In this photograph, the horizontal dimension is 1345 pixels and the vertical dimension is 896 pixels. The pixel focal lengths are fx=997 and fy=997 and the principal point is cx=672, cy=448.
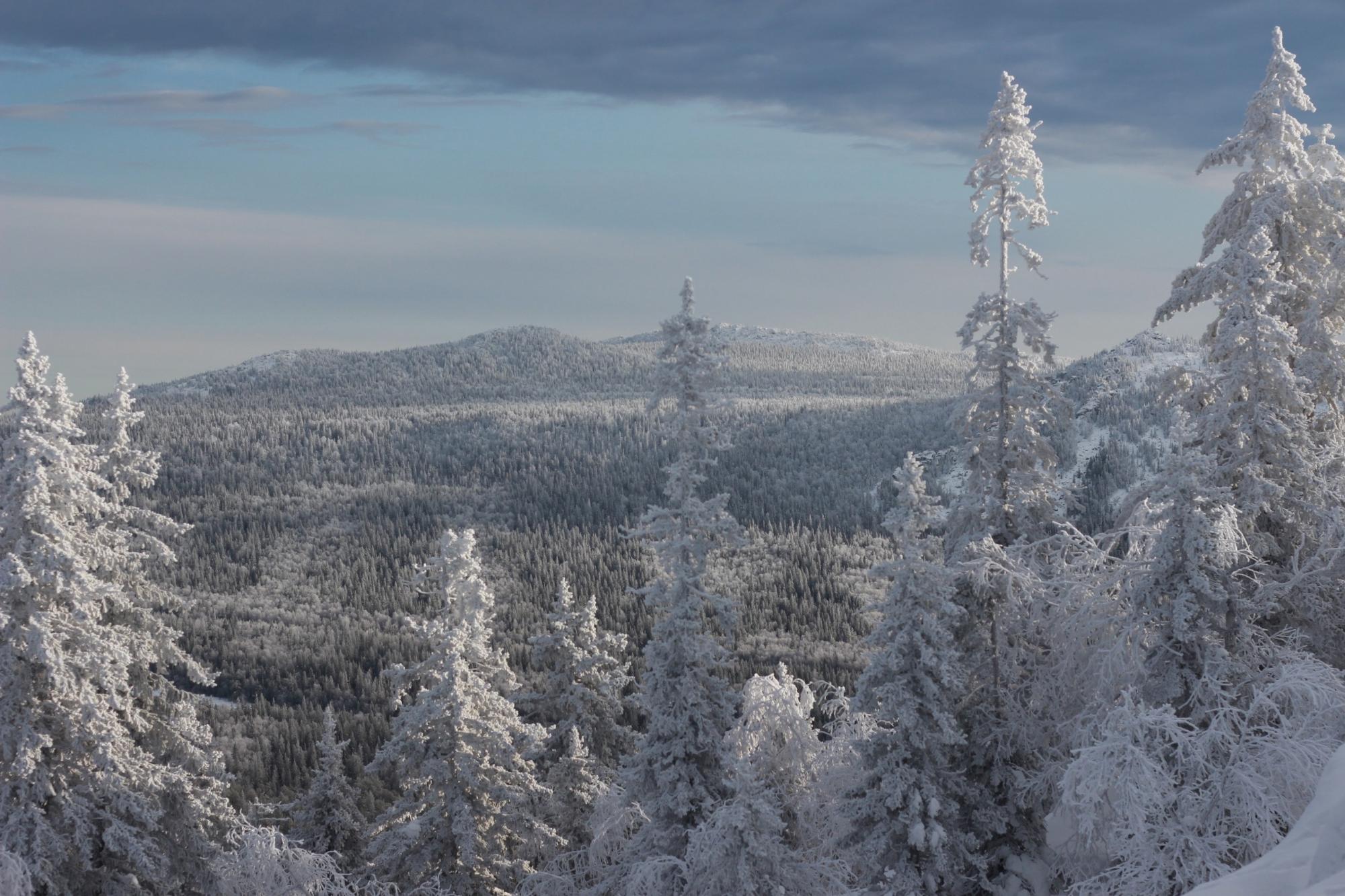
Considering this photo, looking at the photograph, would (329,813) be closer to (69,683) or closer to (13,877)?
(69,683)

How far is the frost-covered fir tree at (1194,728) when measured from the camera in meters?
15.4

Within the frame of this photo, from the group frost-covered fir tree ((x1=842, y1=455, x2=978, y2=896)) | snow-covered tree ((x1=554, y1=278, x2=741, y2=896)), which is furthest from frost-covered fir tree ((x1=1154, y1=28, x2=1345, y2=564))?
snow-covered tree ((x1=554, y1=278, x2=741, y2=896))

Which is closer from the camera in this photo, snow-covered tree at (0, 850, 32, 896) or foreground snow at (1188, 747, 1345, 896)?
foreground snow at (1188, 747, 1345, 896)

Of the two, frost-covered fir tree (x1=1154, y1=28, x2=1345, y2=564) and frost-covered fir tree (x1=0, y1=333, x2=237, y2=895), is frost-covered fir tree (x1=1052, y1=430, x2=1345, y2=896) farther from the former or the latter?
frost-covered fir tree (x1=0, y1=333, x2=237, y2=895)

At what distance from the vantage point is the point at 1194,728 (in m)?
16.3

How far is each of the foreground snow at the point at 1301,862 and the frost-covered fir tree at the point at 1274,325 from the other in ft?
35.0

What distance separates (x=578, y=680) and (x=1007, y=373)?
65.9 feet

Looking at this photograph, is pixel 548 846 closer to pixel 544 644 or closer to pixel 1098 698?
pixel 544 644

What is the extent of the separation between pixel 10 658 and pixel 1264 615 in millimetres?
24885

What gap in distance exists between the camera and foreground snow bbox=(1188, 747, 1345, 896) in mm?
9086

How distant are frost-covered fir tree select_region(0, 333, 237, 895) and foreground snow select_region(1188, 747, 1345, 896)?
20.1m

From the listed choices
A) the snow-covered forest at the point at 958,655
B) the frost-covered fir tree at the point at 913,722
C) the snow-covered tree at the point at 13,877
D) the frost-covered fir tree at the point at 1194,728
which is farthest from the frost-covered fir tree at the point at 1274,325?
the snow-covered tree at the point at 13,877

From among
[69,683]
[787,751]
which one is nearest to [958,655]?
[787,751]

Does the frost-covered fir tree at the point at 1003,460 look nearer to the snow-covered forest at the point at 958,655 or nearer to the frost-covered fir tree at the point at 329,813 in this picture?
the snow-covered forest at the point at 958,655
